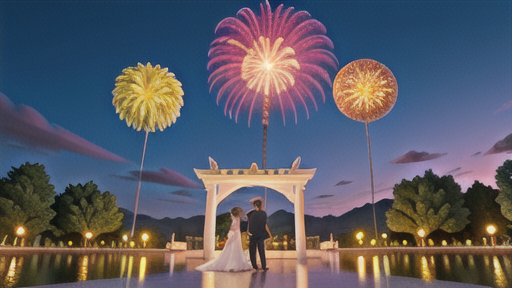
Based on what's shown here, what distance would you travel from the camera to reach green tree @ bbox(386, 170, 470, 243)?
36625mm

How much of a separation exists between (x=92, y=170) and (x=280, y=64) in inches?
1669

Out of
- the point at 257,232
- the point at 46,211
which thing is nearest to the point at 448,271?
the point at 257,232

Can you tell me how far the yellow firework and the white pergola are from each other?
2459 centimetres

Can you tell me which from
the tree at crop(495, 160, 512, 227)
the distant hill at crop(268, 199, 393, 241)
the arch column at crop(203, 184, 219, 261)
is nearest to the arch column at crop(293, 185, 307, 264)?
the arch column at crop(203, 184, 219, 261)

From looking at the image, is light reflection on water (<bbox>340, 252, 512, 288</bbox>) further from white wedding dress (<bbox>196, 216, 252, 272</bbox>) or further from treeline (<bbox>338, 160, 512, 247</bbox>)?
treeline (<bbox>338, 160, 512, 247</bbox>)

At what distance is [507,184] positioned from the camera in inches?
1291

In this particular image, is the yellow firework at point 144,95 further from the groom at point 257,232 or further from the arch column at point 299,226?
the groom at point 257,232

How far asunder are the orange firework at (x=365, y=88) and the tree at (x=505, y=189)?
51.5ft

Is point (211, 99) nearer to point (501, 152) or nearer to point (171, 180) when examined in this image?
point (171, 180)

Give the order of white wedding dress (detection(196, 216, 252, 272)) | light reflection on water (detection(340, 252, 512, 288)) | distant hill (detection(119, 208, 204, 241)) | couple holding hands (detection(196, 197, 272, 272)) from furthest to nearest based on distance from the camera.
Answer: distant hill (detection(119, 208, 204, 241)), couple holding hands (detection(196, 197, 272, 272)), white wedding dress (detection(196, 216, 252, 272)), light reflection on water (detection(340, 252, 512, 288))

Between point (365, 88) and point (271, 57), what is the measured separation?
8.67m

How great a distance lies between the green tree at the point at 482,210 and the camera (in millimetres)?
39406

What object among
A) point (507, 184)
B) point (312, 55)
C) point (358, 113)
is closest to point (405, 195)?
point (507, 184)

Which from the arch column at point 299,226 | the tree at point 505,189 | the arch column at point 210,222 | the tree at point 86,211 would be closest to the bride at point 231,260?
the arch column at point 299,226
